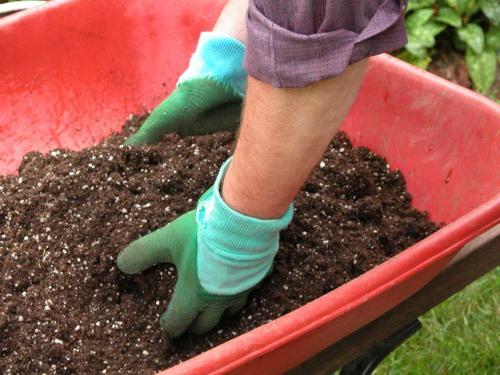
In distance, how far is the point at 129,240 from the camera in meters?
1.31

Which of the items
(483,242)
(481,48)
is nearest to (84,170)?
(483,242)

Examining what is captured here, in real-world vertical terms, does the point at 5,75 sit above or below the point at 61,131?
above

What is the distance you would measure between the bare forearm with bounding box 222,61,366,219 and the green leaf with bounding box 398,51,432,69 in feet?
6.40

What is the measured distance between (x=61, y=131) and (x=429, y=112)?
84 centimetres

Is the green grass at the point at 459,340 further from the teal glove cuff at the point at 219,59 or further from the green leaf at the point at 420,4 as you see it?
the green leaf at the point at 420,4

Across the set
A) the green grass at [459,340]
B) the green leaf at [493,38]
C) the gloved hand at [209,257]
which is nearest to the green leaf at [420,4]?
the green leaf at [493,38]

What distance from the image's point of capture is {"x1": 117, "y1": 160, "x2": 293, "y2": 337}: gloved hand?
1064mm

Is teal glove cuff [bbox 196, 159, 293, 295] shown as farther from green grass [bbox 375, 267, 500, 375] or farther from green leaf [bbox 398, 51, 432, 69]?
green leaf [bbox 398, 51, 432, 69]

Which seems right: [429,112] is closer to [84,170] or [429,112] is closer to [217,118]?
[217,118]

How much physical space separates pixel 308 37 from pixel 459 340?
1.34 meters

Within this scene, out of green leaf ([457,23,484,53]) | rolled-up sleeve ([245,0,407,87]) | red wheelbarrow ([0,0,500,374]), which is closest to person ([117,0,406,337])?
rolled-up sleeve ([245,0,407,87])

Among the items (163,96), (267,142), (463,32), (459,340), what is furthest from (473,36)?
(267,142)

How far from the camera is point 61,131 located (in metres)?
1.67

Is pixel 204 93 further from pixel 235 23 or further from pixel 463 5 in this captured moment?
pixel 463 5
